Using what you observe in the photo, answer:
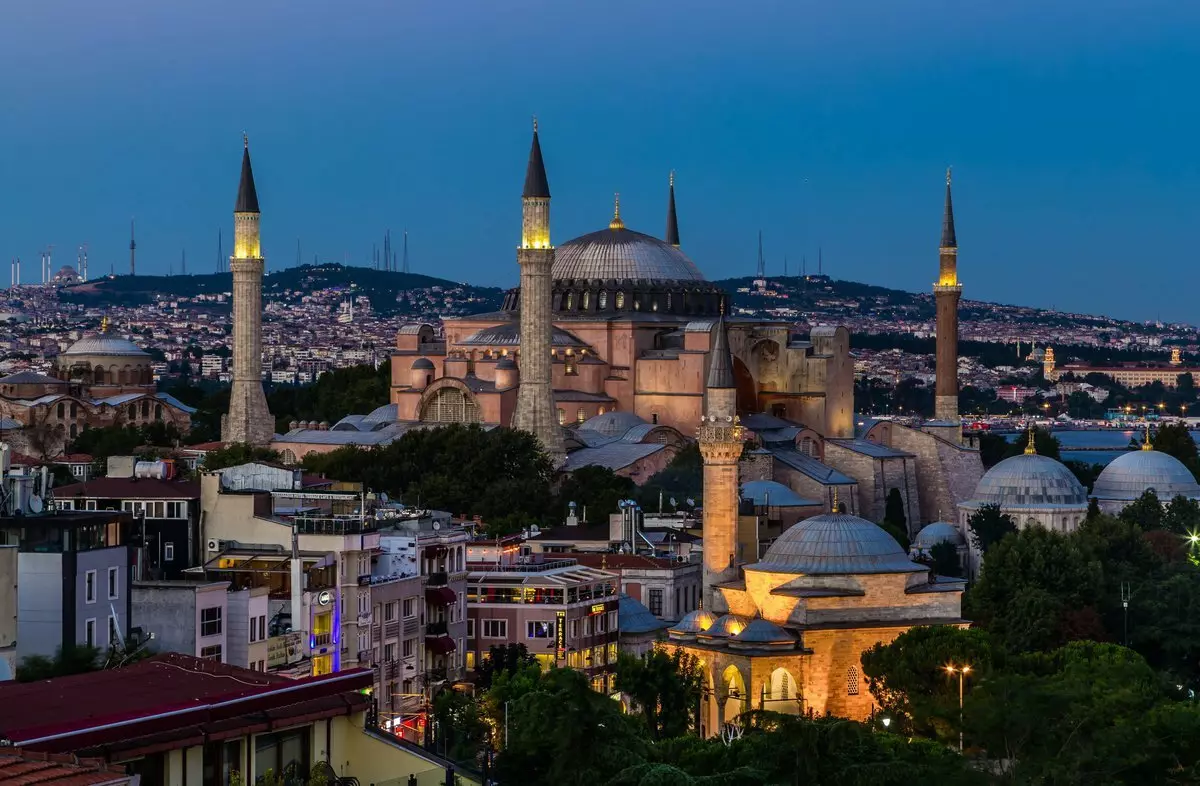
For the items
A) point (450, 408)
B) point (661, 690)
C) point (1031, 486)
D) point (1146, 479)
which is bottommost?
point (661, 690)

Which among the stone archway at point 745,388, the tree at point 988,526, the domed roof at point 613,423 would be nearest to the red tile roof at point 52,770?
the tree at point 988,526

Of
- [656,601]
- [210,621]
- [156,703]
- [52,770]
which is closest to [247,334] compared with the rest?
[656,601]

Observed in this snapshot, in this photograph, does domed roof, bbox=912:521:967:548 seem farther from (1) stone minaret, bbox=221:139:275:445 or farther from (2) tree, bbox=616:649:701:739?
(2) tree, bbox=616:649:701:739

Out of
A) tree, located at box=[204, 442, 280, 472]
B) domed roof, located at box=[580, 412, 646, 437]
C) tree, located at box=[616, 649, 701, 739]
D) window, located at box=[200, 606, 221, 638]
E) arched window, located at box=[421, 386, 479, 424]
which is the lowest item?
tree, located at box=[616, 649, 701, 739]

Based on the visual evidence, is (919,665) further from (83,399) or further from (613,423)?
(83,399)

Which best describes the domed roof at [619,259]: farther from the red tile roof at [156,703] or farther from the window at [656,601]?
the red tile roof at [156,703]

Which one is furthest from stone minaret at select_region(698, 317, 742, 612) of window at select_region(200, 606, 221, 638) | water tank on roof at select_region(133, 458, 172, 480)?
window at select_region(200, 606, 221, 638)
